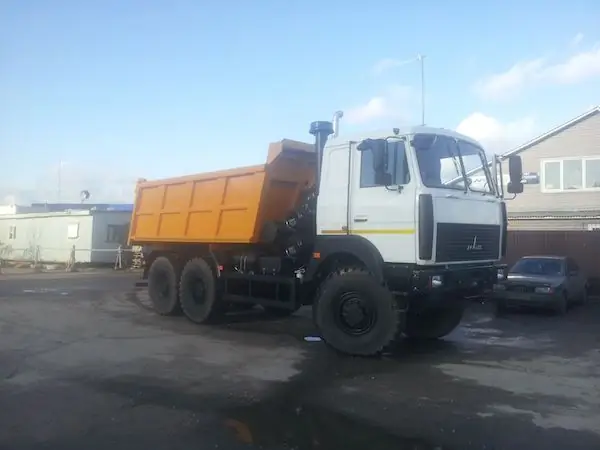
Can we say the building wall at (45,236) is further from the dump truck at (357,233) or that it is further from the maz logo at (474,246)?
→ the maz logo at (474,246)

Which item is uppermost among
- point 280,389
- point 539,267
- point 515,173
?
point 515,173

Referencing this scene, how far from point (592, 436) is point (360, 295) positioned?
12.4 feet

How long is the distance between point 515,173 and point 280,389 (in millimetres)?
5016

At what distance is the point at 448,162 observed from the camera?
9.01 meters

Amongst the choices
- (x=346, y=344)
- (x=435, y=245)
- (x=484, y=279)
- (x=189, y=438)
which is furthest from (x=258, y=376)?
(x=484, y=279)

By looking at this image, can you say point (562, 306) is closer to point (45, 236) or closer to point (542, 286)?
point (542, 286)

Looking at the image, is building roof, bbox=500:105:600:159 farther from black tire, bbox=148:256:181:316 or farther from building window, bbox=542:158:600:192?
black tire, bbox=148:256:181:316

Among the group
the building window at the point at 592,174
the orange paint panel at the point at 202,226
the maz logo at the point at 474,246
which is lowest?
the maz logo at the point at 474,246

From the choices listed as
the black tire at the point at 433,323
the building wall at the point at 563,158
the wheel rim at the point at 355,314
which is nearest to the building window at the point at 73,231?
the building wall at the point at 563,158

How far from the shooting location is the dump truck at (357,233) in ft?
27.6

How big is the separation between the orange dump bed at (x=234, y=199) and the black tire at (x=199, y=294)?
0.58 metres

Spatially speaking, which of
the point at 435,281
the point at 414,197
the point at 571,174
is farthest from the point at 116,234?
the point at 435,281

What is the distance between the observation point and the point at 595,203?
22453mm

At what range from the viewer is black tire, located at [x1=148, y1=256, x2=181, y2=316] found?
12820mm
